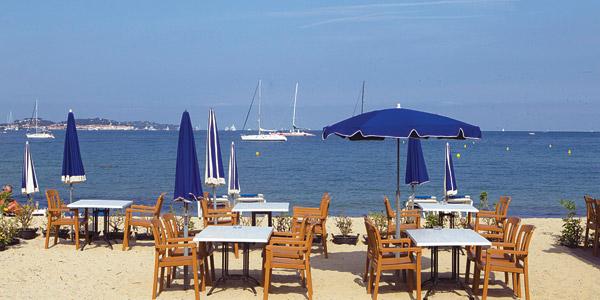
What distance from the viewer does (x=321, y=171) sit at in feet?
142

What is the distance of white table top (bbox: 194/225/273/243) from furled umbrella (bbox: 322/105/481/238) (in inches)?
60.5

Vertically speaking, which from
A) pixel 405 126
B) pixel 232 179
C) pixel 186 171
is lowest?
pixel 232 179

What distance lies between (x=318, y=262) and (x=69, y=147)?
4.91 m

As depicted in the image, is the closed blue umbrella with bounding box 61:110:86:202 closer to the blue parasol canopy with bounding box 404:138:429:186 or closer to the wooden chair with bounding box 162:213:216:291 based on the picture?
the wooden chair with bounding box 162:213:216:291

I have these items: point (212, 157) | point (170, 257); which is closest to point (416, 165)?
point (212, 157)

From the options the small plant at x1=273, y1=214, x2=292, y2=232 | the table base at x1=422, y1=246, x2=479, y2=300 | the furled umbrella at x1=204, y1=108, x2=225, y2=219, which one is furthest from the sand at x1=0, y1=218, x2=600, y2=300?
the furled umbrella at x1=204, y1=108, x2=225, y2=219

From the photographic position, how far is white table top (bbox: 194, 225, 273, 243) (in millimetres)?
7562

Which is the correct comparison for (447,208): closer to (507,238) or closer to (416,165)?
(416,165)

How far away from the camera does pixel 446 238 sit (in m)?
7.68

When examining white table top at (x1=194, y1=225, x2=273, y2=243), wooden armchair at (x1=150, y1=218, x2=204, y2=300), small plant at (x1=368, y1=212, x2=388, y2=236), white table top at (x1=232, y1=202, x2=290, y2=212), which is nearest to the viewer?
white table top at (x1=194, y1=225, x2=273, y2=243)

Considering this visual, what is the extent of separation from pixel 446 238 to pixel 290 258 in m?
1.87

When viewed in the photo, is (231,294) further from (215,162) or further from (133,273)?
(215,162)

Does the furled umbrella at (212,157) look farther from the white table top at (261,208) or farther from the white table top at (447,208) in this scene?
the white table top at (447,208)

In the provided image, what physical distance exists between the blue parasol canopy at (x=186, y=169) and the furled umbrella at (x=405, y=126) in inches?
81.7
